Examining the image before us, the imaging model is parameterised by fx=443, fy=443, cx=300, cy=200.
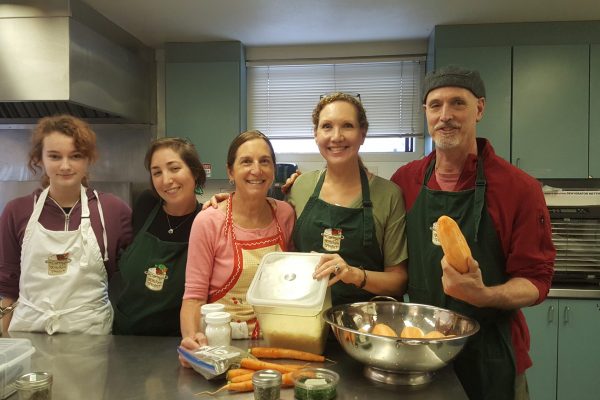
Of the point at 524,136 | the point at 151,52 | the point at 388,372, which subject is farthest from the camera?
the point at 151,52

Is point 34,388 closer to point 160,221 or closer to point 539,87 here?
point 160,221

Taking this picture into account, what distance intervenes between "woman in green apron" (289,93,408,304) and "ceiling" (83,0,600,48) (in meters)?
1.36

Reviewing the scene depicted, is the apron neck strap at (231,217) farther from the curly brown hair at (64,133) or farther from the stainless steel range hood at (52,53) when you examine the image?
the stainless steel range hood at (52,53)

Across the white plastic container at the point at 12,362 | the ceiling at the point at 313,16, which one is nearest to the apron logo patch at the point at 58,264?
the white plastic container at the point at 12,362

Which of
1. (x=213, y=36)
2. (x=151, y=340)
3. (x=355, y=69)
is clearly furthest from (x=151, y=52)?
(x=151, y=340)

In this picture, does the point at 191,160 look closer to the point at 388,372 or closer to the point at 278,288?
the point at 278,288

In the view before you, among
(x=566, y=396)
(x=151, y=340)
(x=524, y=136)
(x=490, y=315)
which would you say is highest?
(x=524, y=136)

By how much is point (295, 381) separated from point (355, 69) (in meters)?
2.92

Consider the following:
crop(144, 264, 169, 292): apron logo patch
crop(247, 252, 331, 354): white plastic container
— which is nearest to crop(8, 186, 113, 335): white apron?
crop(144, 264, 169, 292): apron logo patch

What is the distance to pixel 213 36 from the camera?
3.22 m

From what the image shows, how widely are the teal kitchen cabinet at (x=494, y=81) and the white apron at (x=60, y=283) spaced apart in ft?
8.18

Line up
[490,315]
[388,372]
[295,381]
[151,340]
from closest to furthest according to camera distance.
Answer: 1. [295,381]
2. [388,372]
3. [490,315]
4. [151,340]

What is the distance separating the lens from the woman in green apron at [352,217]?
60.9 inches

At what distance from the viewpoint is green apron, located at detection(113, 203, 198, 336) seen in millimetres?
1720
